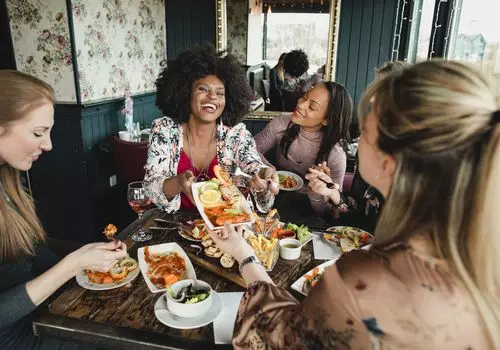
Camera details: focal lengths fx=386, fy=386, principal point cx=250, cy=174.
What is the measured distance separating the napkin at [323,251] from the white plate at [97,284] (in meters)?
0.65

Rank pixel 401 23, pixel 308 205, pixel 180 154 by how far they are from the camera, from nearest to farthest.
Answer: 1. pixel 308 205
2. pixel 180 154
3. pixel 401 23

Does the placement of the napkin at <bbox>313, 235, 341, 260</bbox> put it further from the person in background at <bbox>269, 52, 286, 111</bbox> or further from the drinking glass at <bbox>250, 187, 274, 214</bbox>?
the person in background at <bbox>269, 52, 286, 111</bbox>

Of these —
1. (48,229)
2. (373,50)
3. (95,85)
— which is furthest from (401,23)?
(48,229)

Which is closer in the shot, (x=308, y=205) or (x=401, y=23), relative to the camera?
(x=308, y=205)

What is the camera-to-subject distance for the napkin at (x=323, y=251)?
1.42 metres

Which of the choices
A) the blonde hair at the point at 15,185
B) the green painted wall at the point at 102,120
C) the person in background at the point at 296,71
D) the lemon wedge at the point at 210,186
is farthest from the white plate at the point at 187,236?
the person in background at the point at 296,71

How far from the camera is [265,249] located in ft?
4.33

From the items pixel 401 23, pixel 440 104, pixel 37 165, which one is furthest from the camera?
pixel 401 23

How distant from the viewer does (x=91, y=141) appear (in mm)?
3201

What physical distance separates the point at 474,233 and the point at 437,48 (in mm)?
2781

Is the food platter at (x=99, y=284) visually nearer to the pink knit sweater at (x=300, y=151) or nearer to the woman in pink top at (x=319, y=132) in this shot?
the pink knit sweater at (x=300, y=151)

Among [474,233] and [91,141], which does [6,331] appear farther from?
[91,141]

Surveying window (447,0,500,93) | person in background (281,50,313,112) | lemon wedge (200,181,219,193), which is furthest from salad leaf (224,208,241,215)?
person in background (281,50,313,112)

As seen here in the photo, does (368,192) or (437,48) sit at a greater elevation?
(437,48)
